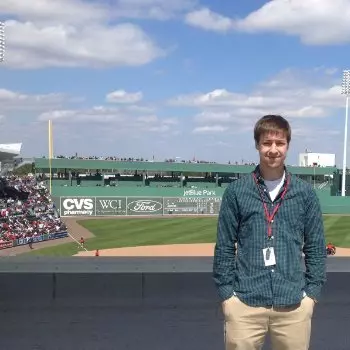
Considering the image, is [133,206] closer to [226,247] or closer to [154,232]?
[154,232]

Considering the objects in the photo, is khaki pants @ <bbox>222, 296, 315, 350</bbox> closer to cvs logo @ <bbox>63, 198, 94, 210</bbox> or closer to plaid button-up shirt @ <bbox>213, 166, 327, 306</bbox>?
plaid button-up shirt @ <bbox>213, 166, 327, 306</bbox>

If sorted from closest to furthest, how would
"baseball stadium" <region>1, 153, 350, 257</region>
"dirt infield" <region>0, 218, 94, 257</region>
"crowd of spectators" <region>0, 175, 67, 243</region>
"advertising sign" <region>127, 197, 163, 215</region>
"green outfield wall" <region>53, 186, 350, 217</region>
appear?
"dirt infield" <region>0, 218, 94, 257</region>
"baseball stadium" <region>1, 153, 350, 257</region>
"crowd of spectators" <region>0, 175, 67, 243</region>
"green outfield wall" <region>53, 186, 350, 217</region>
"advertising sign" <region>127, 197, 163, 215</region>

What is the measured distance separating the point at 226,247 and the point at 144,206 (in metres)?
47.1

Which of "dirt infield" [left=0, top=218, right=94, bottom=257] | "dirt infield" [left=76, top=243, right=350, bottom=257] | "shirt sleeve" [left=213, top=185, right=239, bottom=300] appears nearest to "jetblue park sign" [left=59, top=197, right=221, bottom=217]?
"dirt infield" [left=0, top=218, right=94, bottom=257]

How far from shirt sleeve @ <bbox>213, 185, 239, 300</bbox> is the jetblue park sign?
46.2 meters

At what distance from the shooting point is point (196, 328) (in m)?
4.26

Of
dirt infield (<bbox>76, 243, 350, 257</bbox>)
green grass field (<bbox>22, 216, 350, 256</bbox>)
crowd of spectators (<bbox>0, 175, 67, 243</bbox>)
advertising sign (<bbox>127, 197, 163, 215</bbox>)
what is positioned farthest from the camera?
advertising sign (<bbox>127, 197, 163, 215</bbox>)

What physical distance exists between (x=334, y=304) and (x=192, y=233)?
3281 cm

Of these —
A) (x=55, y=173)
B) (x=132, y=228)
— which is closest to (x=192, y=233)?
(x=132, y=228)

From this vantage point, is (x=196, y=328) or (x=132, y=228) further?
(x=132, y=228)

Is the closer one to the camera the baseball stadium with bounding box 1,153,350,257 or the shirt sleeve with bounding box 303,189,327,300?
the shirt sleeve with bounding box 303,189,327,300

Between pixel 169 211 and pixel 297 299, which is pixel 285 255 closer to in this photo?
pixel 297 299

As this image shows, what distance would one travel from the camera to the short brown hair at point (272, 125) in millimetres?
2764

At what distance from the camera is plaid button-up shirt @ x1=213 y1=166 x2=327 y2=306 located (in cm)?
273
